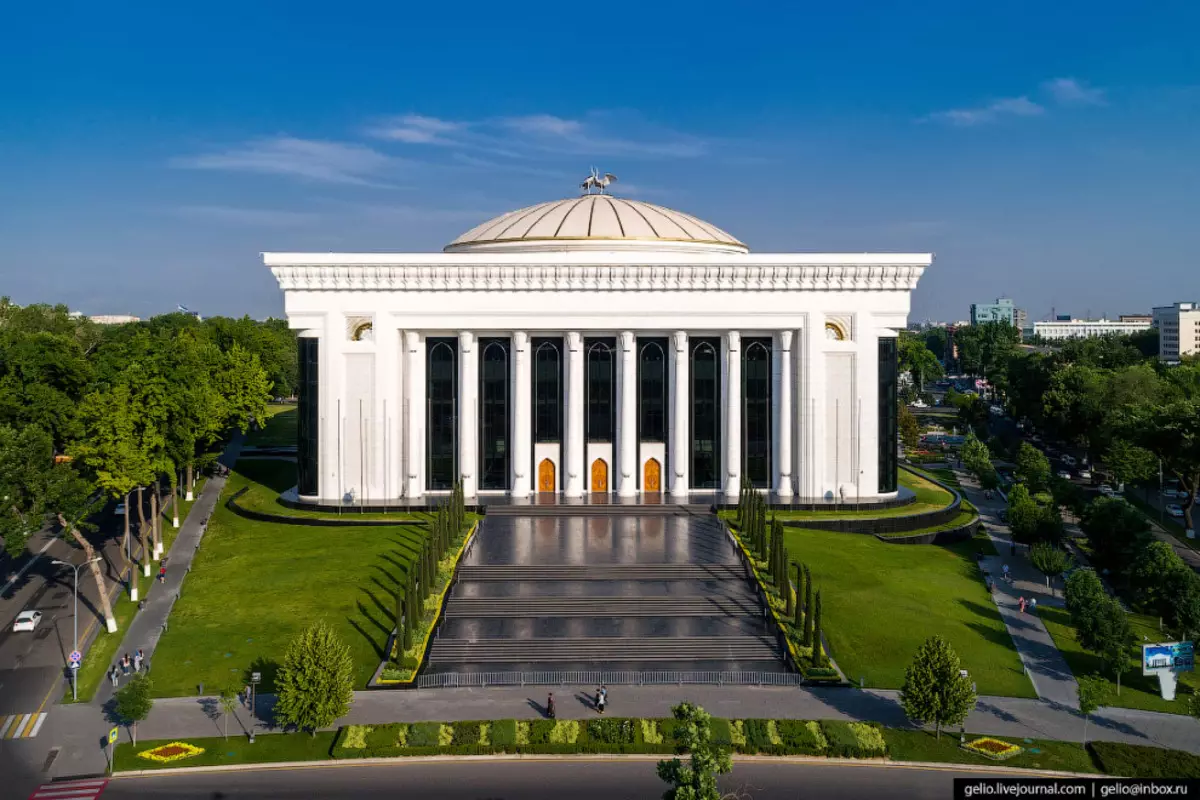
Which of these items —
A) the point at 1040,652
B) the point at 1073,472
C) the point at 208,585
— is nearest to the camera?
the point at 1040,652

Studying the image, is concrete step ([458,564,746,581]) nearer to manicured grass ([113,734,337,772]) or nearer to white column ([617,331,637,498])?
manicured grass ([113,734,337,772])

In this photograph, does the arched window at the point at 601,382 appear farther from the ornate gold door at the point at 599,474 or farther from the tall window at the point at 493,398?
the tall window at the point at 493,398

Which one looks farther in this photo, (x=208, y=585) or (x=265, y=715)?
(x=208, y=585)

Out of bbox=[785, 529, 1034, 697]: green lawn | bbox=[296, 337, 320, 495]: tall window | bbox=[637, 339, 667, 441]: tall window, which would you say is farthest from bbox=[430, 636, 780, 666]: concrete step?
bbox=[296, 337, 320, 495]: tall window

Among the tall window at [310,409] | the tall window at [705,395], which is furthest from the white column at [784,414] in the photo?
the tall window at [310,409]

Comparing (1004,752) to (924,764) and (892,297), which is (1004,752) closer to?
(924,764)

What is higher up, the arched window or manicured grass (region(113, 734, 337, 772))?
the arched window

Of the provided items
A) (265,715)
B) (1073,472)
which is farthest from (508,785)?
(1073,472)
